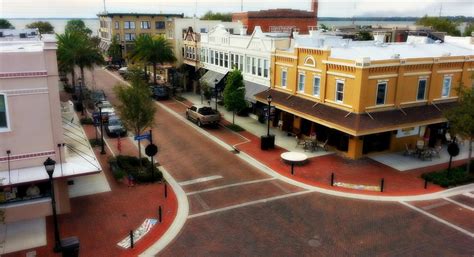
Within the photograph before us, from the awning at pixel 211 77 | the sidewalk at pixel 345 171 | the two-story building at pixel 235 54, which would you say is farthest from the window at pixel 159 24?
the sidewalk at pixel 345 171

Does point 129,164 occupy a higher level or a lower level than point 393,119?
lower

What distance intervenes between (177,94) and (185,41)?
7.92m

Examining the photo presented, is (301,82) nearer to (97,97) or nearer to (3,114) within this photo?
(3,114)

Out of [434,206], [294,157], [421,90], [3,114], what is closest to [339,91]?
[294,157]

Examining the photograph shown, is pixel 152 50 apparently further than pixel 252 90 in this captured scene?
Yes

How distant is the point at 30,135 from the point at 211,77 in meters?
28.3

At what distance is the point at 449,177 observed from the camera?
23078 mm

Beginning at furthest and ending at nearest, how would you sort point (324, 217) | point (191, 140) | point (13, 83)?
point (191, 140) → point (324, 217) → point (13, 83)

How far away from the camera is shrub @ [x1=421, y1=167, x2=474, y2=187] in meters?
22.5

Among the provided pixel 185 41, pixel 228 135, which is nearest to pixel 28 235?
pixel 228 135

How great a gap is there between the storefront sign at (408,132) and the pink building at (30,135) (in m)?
20.4

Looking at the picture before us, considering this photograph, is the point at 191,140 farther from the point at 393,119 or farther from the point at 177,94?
the point at 177,94

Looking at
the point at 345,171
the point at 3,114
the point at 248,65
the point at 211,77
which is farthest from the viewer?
the point at 211,77

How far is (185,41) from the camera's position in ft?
176
